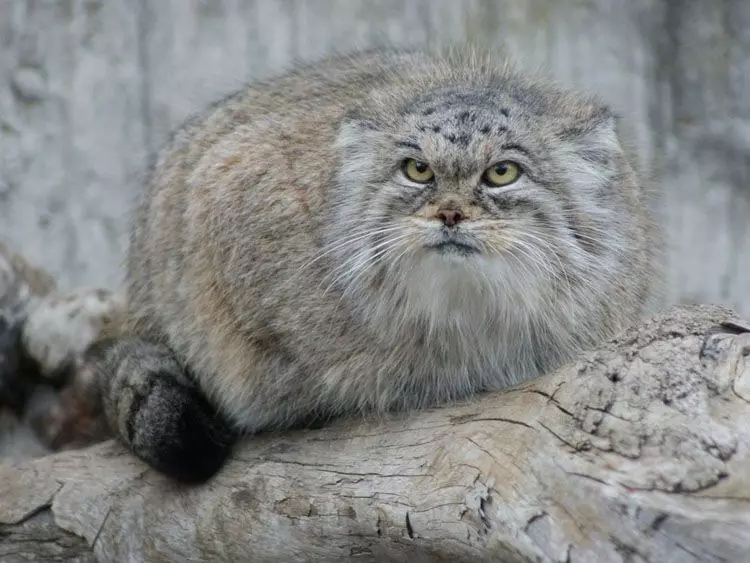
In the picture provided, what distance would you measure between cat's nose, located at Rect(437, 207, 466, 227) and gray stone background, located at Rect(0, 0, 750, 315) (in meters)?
3.13

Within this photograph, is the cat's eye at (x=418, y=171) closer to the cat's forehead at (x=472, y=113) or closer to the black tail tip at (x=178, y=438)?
the cat's forehead at (x=472, y=113)

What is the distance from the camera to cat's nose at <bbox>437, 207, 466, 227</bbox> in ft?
12.0

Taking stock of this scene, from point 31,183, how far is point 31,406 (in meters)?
1.33

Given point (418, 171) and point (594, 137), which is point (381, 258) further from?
point (594, 137)

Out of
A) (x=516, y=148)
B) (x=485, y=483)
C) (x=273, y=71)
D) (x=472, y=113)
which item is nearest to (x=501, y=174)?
(x=516, y=148)

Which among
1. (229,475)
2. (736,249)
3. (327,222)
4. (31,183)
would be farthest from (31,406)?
(736,249)

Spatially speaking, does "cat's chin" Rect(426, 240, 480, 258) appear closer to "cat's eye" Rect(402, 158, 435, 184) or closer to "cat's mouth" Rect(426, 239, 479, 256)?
"cat's mouth" Rect(426, 239, 479, 256)

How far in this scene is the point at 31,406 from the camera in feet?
21.8

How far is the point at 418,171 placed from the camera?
12.9ft

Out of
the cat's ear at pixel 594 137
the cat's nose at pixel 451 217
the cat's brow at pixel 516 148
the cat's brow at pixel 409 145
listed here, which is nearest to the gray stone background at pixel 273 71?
the cat's ear at pixel 594 137

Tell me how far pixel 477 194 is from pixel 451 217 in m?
0.17

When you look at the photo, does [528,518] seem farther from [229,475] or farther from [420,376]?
[229,475]

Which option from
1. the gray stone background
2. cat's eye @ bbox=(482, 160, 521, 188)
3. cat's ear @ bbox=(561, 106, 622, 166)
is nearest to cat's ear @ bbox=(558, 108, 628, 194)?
cat's ear @ bbox=(561, 106, 622, 166)

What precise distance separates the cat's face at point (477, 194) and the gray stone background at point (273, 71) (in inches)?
101
